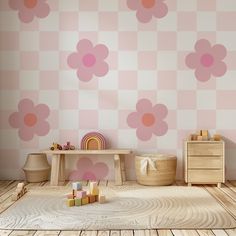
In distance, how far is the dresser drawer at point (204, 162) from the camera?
13.3 ft

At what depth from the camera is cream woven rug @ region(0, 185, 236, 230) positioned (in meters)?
2.63

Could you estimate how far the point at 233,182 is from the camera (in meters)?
4.28

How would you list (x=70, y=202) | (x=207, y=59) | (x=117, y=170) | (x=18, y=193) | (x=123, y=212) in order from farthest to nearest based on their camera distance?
(x=207, y=59) < (x=117, y=170) < (x=18, y=193) < (x=70, y=202) < (x=123, y=212)

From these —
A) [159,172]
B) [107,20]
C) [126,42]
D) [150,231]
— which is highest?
[107,20]

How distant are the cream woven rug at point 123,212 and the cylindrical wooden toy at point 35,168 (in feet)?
1.63

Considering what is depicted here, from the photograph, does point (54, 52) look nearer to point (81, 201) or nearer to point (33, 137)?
point (33, 137)

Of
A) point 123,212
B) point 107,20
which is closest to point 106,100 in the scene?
point 107,20

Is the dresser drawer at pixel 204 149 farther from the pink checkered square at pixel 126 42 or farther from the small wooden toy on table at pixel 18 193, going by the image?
the small wooden toy on table at pixel 18 193

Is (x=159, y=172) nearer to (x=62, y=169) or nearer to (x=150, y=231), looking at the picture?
(x=62, y=169)

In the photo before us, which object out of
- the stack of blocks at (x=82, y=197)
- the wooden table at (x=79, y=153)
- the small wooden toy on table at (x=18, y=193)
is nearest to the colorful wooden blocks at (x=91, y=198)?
the stack of blocks at (x=82, y=197)

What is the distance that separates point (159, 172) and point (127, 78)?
0.99 m

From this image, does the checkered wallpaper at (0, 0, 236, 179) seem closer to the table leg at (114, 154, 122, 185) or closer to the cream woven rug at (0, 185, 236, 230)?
the table leg at (114, 154, 122, 185)

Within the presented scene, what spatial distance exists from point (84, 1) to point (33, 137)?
1.43 metres

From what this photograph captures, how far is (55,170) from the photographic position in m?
4.10
